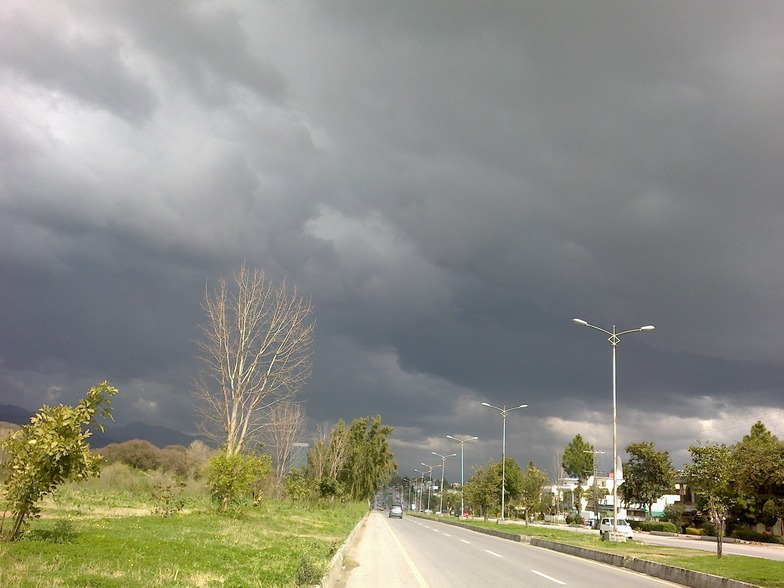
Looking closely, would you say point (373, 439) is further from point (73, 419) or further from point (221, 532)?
point (73, 419)

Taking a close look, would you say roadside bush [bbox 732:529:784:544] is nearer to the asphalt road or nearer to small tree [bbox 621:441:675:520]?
small tree [bbox 621:441:675:520]

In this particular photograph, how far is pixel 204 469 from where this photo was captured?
26062mm

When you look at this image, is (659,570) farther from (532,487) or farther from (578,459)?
(578,459)

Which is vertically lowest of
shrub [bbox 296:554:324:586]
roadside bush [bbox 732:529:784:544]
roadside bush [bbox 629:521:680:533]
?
roadside bush [bbox 629:521:680:533]

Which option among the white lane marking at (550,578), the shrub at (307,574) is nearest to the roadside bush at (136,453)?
the white lane marking at (550,578)

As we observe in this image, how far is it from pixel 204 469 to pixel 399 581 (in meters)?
14.1

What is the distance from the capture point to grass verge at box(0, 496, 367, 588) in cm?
951

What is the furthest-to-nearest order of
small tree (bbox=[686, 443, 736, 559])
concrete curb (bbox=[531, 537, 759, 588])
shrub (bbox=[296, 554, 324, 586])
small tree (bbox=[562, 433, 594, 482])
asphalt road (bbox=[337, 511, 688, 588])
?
small tree (bbox=[562, 433, 594, 482]) → small tree (bbox=[686, 443, 736, 559]) → concrete curb (bbox=[531, 537, 759, 588]) → asphalt road (bbox=[337, 511, 688, 588]) → shrub (bbox=[296, 554, 324, 586])

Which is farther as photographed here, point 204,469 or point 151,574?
point 204,469

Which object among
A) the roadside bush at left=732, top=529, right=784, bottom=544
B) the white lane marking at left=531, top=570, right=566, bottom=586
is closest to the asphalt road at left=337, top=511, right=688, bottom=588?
the white lane marking at left=531, top=570, right=566, bottom=586

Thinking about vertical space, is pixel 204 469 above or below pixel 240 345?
below

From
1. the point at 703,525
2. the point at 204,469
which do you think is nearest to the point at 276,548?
the point at 204,469

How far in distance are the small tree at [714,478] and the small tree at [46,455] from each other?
21.9 meters

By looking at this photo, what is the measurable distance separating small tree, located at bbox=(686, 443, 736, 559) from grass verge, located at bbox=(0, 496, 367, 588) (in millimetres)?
15418
